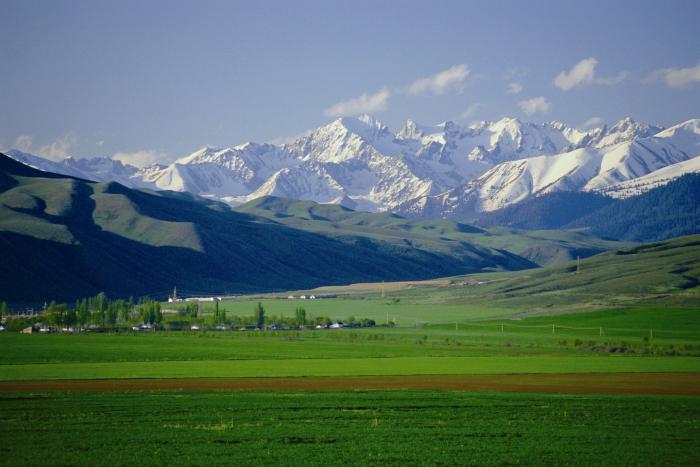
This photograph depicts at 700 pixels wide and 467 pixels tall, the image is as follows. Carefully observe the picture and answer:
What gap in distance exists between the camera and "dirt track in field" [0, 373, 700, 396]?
7169 centimetres

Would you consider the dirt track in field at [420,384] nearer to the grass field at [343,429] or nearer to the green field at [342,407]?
the green field at [342,407]

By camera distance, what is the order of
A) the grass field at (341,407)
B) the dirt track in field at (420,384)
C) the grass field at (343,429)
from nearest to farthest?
the grass field at (343,429) → the grass field at (341,407) → the dirt track in field at (420,384)

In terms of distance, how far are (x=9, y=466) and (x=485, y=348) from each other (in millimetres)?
105203

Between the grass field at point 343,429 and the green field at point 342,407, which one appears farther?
the green field at point 342,407

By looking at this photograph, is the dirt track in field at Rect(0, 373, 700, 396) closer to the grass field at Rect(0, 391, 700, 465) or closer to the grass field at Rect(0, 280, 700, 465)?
the grass field at Rect(0, 280, 700, 465)

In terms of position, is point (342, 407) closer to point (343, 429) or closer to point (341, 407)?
point (341, 407)

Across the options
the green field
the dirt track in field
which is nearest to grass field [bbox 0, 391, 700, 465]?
the green field

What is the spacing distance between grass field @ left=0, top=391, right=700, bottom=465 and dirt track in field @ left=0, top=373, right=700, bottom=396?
5738 mm

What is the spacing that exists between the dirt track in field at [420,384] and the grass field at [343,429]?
5.74 meters

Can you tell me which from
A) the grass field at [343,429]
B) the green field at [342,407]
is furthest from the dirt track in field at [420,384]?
the grass field at [343,429]

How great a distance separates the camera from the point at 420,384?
77.2 metres

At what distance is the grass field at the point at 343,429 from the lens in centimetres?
4153

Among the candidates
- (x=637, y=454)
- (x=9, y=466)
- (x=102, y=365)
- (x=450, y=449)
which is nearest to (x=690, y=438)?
(x=637, y=454)

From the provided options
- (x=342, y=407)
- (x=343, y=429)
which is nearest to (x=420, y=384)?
(x=342, y=407)
